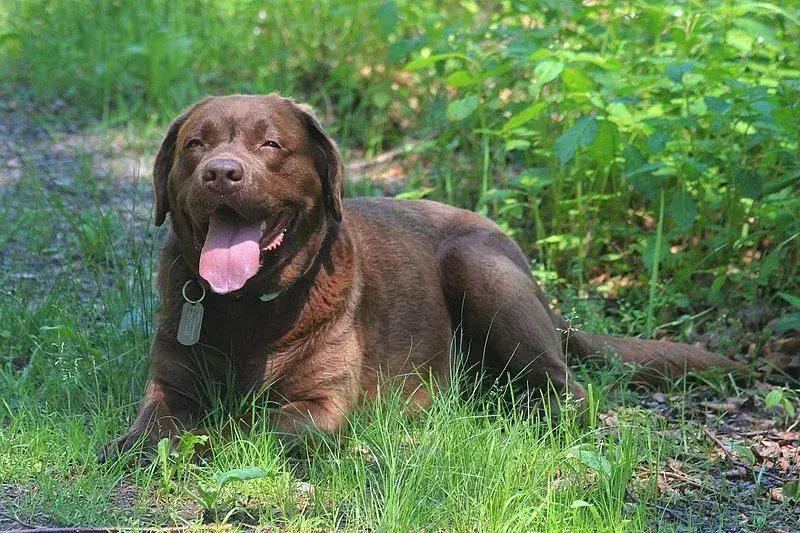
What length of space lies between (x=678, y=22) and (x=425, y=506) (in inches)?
126

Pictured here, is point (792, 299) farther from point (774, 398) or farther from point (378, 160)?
point (378, 160)

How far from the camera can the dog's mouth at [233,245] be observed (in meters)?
3.81

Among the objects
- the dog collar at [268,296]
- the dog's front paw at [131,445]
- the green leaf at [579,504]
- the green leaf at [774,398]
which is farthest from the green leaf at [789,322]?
the dog's front paw at [131,445]

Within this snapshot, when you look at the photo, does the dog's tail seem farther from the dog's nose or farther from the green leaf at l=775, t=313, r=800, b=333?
the dog's nose

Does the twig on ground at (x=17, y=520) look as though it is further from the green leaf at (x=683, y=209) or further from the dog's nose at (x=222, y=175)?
the green leaf at (x=683, y=209)

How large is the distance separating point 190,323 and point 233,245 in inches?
13.5

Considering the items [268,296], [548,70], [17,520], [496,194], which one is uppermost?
[548,70]

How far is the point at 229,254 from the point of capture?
384cm

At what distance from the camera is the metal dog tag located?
3994 millimetres

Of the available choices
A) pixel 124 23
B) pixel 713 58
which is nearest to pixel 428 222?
pixel 713 58

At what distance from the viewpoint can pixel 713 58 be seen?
5.30m

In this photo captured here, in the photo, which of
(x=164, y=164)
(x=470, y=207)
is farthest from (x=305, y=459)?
(x=470, y=207)

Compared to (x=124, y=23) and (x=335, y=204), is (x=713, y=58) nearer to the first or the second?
(x=335, y=204)

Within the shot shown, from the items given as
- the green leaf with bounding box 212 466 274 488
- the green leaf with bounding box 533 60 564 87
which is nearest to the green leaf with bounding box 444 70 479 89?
the green leaf with bounding box 533 60 564 87
